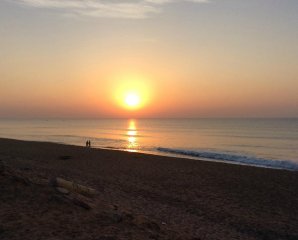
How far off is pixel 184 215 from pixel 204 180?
27.9 feet

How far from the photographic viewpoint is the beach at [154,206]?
9344mm

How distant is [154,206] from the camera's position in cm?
1445

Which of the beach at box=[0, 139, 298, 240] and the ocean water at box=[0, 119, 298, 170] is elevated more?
the ocean water at box=[0, 119, 298, 170]

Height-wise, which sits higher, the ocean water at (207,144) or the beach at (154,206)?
the ocean water at (207,144)

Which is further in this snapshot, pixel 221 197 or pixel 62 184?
pixel 221 197

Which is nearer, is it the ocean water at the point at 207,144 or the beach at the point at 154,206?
the beach at the point at 154,206

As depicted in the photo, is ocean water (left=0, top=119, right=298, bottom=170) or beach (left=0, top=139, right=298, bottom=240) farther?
ocean water (left=0, top=119, right=298, bottom=170)

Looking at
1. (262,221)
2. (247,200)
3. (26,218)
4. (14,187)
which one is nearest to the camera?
(26,218)

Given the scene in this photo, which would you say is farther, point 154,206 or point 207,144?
point 207,144

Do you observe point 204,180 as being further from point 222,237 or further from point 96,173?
point 222,237

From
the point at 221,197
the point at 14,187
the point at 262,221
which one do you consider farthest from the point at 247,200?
the point at 14,187

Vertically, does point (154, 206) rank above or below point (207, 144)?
below

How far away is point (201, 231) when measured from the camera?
11555mm

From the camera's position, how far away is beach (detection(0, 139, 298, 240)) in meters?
9.34
